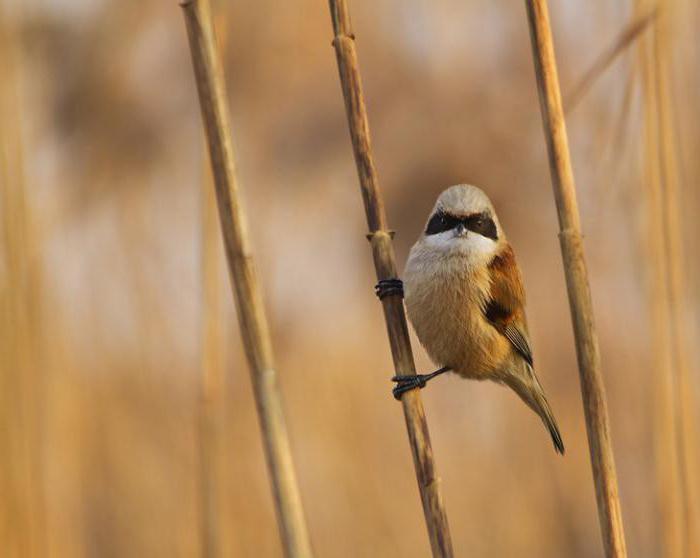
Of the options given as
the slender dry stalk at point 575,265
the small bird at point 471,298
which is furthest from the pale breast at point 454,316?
the slender dry stalk at point 575,265

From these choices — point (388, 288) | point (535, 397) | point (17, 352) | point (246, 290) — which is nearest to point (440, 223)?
point (388, 288)

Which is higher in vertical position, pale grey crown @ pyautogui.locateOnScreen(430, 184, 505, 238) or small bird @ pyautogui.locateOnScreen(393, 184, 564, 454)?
pale grey crown @ pyautogui.locateOnScreen(430, 184, 505, 238)

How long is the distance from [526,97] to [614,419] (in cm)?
88

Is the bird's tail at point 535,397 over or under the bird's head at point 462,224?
under

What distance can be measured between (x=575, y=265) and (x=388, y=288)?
0.36 m

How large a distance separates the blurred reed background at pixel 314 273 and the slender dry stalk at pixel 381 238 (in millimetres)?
888

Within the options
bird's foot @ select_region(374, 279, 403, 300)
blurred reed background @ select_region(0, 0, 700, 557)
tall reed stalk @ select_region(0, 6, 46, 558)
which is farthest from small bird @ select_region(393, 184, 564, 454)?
tall reed stalk @ select_region(0, 6, 46, 558)

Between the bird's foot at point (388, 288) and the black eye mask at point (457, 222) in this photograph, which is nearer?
the bird's foot at point (388, 288)

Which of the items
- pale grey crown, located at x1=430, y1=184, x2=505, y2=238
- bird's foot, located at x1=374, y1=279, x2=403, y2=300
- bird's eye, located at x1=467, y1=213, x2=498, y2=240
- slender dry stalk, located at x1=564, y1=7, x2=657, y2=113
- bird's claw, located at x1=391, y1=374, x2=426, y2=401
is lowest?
bird's claw, located at x1=391, y1=374, x2=426, y2=401

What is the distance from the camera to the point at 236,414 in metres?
2.48

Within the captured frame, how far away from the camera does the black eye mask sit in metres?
1.98

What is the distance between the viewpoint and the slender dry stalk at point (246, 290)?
1.35 meters

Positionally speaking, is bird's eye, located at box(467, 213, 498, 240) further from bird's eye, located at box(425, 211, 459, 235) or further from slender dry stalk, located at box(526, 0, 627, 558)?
slender dry stalk, located at box(526, 0, 627, 558)

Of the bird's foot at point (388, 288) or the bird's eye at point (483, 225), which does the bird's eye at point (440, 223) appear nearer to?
the bird's eye at point (483, 225)
